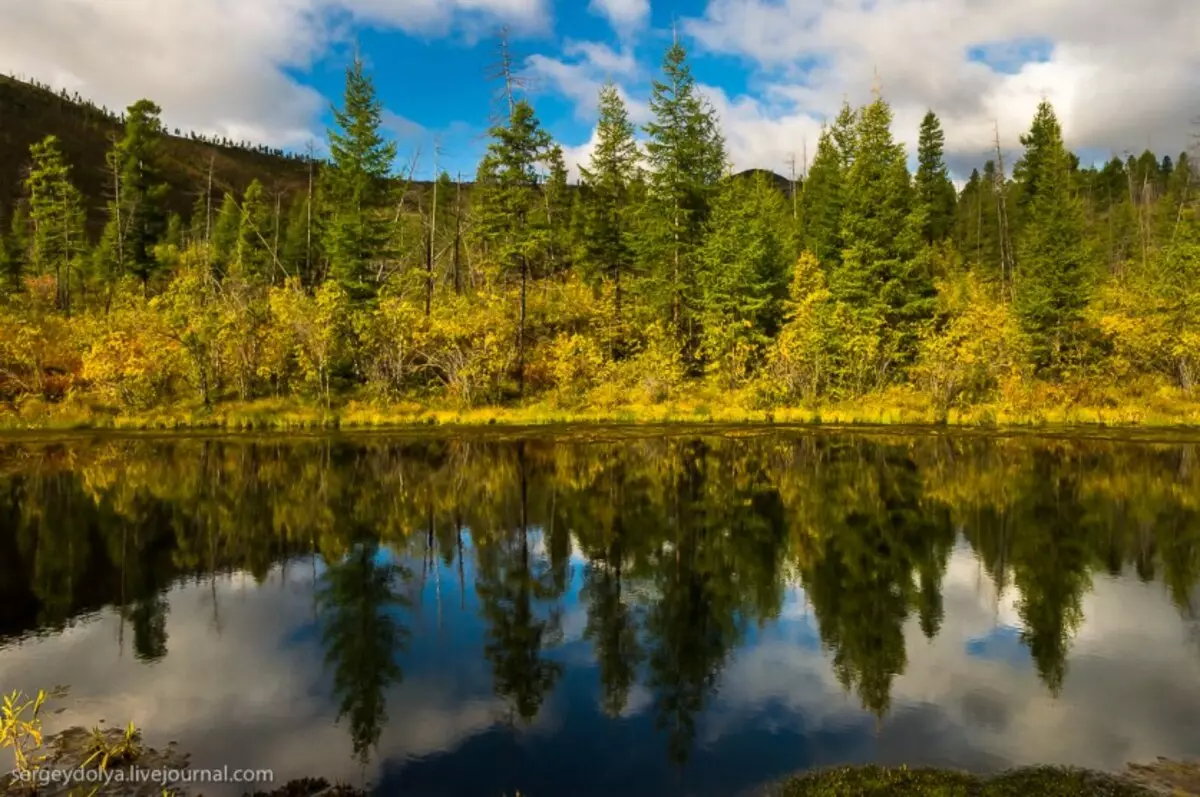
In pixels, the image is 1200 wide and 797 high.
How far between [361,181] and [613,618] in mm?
42563

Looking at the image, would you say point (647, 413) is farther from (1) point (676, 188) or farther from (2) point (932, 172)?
(2) point (932, 172)

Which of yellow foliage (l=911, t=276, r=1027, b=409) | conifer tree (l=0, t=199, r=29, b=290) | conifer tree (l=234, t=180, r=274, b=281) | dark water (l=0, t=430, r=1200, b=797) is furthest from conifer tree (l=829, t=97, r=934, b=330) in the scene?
conifer tree (l=0, t=199, r=29, b=290)

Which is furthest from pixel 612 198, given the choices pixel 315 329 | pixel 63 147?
pixel 63 147

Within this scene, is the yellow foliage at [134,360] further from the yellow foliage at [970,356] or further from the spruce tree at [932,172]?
the spruce tree at [932,172]

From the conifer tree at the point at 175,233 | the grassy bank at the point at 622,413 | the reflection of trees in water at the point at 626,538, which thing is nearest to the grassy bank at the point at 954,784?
the reflection of trees in water at the point at 626,538

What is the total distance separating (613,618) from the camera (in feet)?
46.3

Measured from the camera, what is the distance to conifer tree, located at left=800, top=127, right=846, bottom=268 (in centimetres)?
5312

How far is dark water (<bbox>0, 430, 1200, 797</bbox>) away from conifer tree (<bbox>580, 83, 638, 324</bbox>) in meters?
27.6

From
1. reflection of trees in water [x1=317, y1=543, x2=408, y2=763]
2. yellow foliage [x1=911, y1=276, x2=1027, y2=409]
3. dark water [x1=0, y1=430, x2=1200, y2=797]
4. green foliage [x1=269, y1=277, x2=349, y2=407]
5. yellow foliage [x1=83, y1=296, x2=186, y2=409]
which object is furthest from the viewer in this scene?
green foliage [x1=269, y1=277, x2=349, y2=407]

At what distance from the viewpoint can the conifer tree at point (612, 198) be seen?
50.2 meters

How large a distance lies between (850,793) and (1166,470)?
25284mm

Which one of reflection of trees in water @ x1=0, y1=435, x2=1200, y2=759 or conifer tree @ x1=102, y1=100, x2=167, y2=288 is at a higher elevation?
conifer tree @ x1=102, y1=100, x2=167, y2=288

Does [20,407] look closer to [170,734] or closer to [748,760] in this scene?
[170,734]

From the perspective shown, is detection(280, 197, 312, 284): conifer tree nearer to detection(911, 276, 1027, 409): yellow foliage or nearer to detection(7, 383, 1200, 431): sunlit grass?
detection(7, 383, 1200, 431): sunlit grass
